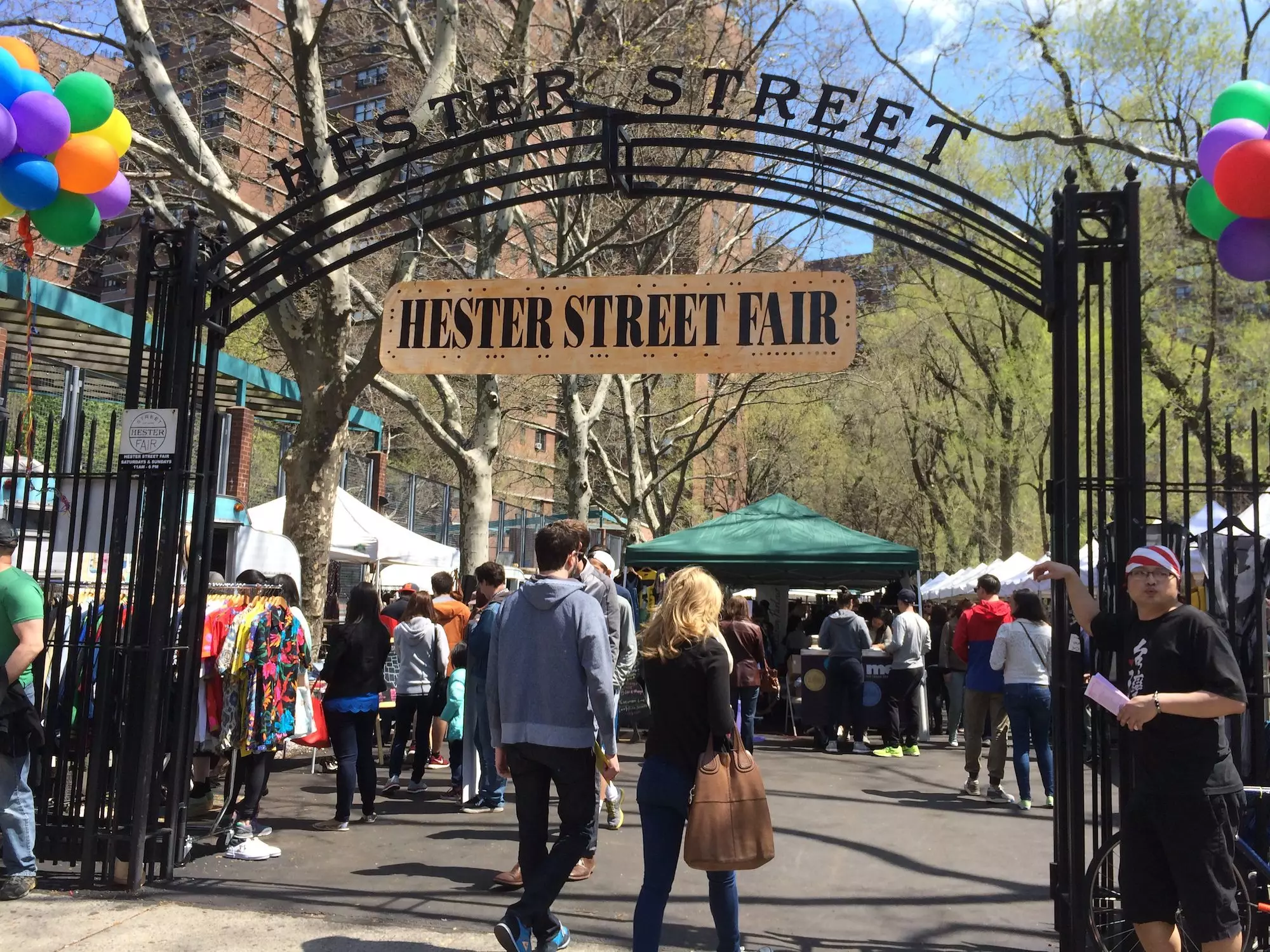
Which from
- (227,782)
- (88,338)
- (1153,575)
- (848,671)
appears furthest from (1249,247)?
(88,338)

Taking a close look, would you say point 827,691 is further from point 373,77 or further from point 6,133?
point 373,77

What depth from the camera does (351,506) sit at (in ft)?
59.0

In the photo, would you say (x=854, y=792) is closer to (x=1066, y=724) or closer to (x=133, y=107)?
(x=1066, y=724)

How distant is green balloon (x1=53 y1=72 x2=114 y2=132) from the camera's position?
578 cm

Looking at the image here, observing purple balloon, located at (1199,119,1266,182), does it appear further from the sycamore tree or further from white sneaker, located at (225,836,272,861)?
the sycamore tree

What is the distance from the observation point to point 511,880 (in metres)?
6.03

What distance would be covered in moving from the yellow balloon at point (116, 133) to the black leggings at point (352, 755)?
12.3 feet

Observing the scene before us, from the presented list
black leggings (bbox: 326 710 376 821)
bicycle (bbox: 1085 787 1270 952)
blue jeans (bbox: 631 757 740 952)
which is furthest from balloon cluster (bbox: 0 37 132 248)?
bicycle (bbox: 1085 787 1270 952)

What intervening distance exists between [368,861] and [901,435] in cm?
3293

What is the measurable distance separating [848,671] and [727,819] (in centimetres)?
846

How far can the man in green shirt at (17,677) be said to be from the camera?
17.7ft

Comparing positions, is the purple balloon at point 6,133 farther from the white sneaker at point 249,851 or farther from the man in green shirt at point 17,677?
the white sneaker at point 249,851

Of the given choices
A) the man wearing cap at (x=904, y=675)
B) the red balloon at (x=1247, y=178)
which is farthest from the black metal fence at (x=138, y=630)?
the man wearing cap at (x=904, y=675)

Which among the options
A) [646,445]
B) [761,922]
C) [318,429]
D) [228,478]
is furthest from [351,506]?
[761,922]
